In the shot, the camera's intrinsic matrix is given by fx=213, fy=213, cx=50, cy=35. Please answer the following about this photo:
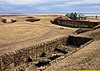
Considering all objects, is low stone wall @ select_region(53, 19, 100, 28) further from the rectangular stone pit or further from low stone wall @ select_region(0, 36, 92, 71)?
low stone wall @ select_region(0, 36, 92, 71)

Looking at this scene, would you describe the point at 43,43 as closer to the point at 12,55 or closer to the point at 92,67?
the point at 12,55

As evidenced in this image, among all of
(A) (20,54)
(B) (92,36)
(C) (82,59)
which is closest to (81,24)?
(B) (92,36)

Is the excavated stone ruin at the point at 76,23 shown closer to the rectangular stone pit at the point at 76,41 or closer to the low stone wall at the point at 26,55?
the rectangular stone pit at the point at 76,41

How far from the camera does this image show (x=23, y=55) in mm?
24703

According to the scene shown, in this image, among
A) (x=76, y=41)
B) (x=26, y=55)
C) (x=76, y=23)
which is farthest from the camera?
(x=76, y=23)

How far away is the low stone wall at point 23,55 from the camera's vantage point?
22452mm

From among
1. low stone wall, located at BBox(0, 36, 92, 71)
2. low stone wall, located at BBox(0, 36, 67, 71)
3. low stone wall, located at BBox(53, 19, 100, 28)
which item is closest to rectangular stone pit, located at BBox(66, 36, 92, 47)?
low stone wall, located at BBox(0, 36, 92, 71)

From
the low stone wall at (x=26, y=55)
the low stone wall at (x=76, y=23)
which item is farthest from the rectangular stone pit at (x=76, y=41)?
the low stone wall at (x=76, y=23)

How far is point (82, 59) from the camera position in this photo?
18.9 meters

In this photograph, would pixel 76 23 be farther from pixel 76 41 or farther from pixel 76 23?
pixel 76 41

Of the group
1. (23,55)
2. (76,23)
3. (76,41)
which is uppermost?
(76,23)

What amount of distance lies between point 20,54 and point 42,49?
4.63 metres

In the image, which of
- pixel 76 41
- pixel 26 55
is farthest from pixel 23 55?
pixel 76 41

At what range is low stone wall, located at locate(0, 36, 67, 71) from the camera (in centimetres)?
2245
